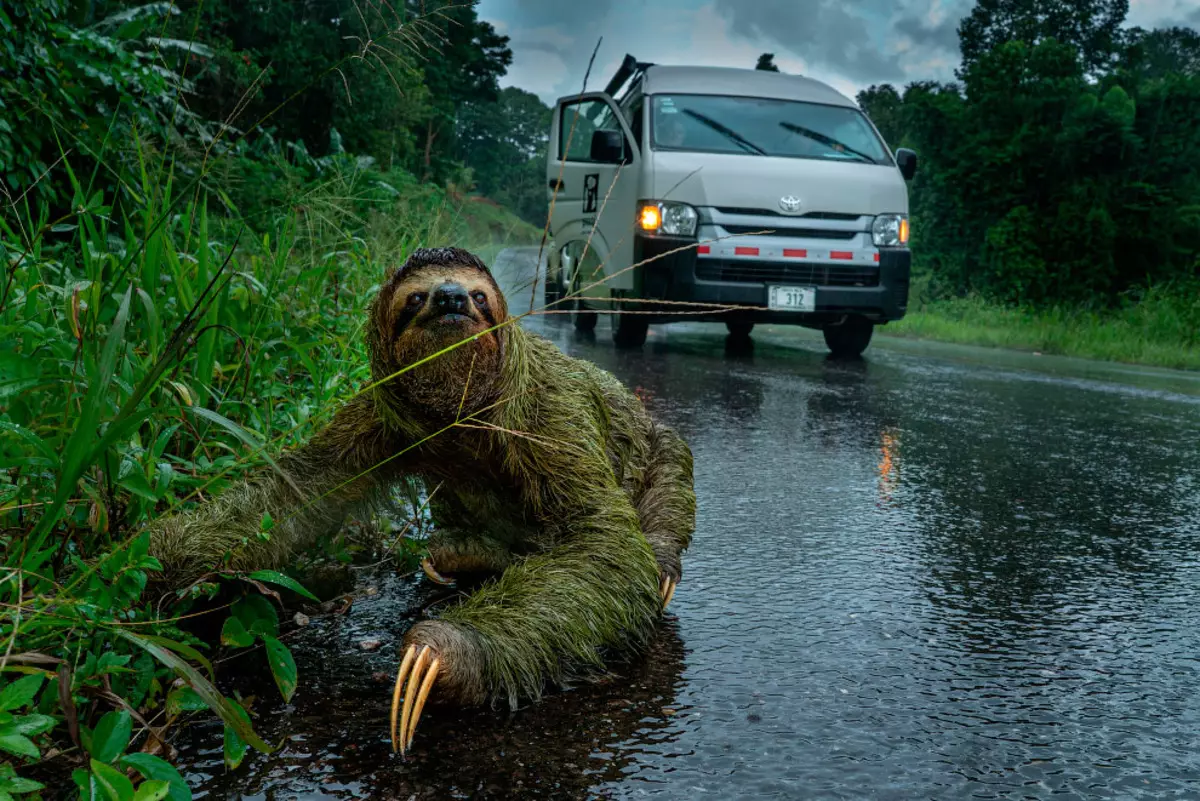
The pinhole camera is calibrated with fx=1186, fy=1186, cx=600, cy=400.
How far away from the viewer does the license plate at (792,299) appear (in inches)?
366

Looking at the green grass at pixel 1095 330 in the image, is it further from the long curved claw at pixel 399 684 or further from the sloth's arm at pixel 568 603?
the long curved claw at pixel 399 684

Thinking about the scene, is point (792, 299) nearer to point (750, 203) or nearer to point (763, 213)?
point (763, 213)

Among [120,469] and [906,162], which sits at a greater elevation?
[906,162]

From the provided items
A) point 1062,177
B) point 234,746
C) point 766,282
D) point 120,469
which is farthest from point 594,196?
point 234,746

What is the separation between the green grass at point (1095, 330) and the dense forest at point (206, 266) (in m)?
0.17

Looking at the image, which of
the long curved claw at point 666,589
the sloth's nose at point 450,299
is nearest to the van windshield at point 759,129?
the long curved claw at point 666,589

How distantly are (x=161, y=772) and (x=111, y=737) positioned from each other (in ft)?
0.28

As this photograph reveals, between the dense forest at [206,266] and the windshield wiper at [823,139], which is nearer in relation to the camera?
the dense forest at [206,266]

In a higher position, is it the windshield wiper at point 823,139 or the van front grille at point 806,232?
the windshield wiper at point 823,139

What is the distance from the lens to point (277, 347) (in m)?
4.65

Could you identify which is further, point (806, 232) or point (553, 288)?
point (553, 288)

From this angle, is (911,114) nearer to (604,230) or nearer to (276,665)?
(604,230)

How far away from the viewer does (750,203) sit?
30.4 feet

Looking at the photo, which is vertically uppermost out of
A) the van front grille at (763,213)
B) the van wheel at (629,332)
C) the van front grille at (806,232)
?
the van front grille at (763,213)
